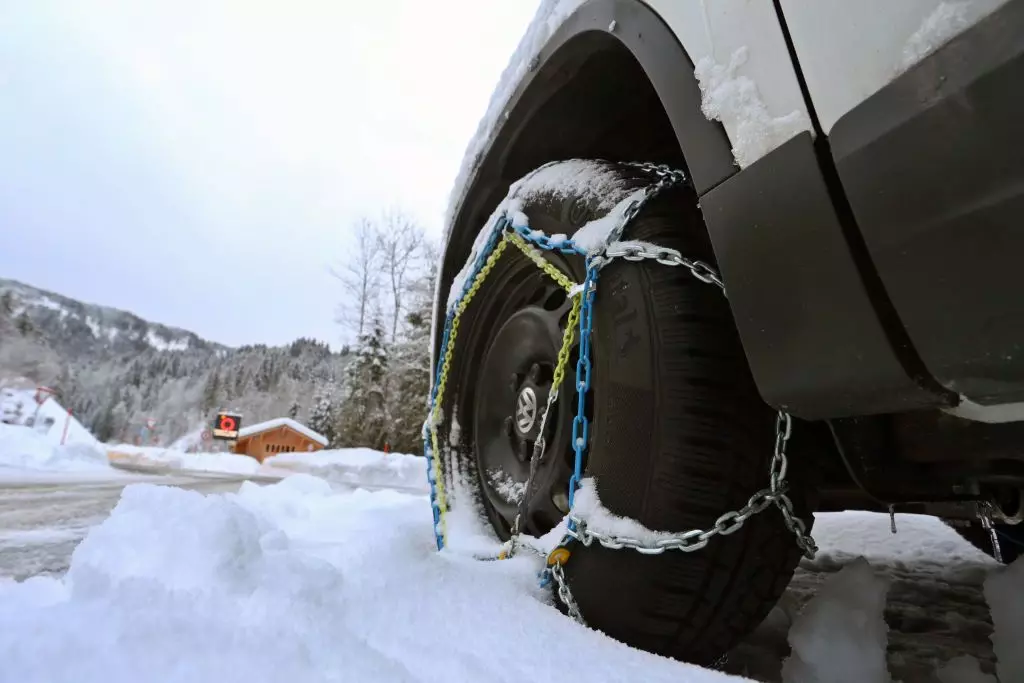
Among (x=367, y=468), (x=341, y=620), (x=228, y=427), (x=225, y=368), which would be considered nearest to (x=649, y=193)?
(x=341, y=620)

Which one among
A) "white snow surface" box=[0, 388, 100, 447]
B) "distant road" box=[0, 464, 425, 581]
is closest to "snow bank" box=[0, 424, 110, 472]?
"white snow surface" box=[0, 388, 100, 447]

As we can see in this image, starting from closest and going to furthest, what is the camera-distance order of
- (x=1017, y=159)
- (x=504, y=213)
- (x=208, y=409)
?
(x=1017, y=159) < (x=504, y=213) < (x=208, y=409)

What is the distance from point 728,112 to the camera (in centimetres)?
79

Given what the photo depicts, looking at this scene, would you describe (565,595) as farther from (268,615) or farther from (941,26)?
(941,26)

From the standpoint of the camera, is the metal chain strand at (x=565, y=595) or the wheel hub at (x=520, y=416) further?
the wheel hub at (x=520, y=416)

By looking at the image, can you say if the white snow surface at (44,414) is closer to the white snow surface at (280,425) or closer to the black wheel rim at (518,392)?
the white snow surface at (280,425)

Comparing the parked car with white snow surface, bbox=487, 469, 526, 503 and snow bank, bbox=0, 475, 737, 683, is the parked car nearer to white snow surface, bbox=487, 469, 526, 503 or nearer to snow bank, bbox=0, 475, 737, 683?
white snow surface, bbox=487, 469, 526, 503

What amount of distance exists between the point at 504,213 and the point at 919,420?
1.02 meters

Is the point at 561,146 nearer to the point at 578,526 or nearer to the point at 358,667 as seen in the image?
the point at 578,526

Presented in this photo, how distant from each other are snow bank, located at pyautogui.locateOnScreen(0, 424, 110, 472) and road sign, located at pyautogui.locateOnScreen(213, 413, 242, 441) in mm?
8387

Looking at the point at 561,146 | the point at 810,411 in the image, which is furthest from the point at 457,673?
the point at 561,146

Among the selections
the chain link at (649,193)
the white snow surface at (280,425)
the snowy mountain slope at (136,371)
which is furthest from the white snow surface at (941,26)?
the snowy mountain slope at (136,371)

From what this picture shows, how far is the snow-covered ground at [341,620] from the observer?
76 centimetres

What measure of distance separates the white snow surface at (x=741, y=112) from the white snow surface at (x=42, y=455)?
1029 cm
